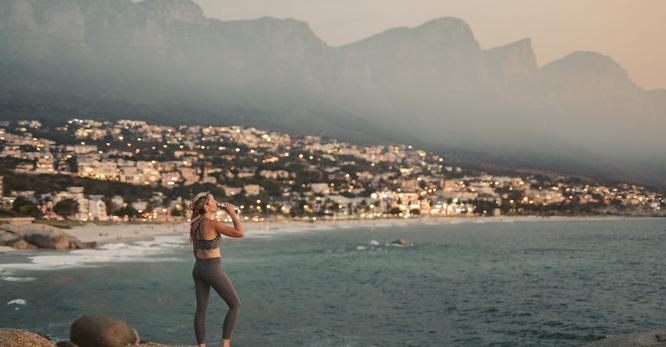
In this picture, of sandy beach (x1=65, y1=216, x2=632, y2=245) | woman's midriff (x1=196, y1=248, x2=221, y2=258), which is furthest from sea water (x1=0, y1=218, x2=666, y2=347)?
sandy beach (x1=65, y1=216, x2=632, y2=245)

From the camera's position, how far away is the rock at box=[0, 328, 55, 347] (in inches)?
440

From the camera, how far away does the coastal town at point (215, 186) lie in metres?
111

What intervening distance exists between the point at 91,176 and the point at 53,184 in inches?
982

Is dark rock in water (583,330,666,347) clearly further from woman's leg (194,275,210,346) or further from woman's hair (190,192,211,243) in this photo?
woman's hair (190,192,211,243)

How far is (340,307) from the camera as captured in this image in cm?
2755

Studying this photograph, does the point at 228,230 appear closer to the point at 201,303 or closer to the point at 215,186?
the point at 201,303

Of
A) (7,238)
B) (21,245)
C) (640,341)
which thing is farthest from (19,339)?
(7,238)

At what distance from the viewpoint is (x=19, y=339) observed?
11.5 m

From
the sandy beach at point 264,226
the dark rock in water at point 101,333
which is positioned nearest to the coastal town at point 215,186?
the sandy beach at point 264,226

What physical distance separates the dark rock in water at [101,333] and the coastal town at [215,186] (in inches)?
3095

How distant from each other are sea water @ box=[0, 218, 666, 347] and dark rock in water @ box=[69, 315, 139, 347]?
485 cm

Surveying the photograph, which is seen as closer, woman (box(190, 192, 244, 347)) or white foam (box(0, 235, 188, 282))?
woman (box(190, 192, 244, 347))

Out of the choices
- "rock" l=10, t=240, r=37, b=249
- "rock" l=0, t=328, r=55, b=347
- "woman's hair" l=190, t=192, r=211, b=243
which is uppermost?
"woman's hair" l=190, t=192, r=211, b=243

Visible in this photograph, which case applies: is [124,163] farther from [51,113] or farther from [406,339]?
[406,339]
